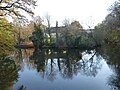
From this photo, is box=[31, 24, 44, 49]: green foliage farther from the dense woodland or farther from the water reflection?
the water reflection

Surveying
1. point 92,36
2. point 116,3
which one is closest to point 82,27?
point 92,36

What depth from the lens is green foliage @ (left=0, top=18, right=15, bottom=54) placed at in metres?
22.0

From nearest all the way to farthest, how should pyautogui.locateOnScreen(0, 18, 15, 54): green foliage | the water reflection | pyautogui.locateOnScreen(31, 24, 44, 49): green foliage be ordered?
the water reflection
pyautogui.locateOnScreen(0, 18, 15, 54): green foliage
pyautogui.locateOnScreen(31, 24, 44, 49): green foliage

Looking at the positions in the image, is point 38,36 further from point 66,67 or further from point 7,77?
point 7,77

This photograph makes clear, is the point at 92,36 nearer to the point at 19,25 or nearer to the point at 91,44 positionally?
the point at 91,44

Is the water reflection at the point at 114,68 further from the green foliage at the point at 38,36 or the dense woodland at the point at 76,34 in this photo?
the green foliage at the point at 38,36

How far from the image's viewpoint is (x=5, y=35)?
22141mm

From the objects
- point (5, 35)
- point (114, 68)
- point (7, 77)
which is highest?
point (5, 35)

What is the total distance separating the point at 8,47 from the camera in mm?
22344

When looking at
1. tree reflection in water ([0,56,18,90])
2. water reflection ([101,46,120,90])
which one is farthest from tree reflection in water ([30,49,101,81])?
tree reflection in water ([0,56,18,90])

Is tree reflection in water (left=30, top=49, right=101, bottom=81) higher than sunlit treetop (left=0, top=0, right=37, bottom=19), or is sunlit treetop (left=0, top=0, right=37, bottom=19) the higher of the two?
sunlit treetop (left=0, top=0, right=37, bottom=19)

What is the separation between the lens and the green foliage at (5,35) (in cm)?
2195

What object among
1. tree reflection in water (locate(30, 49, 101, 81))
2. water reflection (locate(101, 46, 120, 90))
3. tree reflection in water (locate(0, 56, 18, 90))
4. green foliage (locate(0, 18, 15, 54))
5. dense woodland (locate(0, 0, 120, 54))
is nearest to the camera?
tree reflection in water (locate(0, 56, 18, 90))

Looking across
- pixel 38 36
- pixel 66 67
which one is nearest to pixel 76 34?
pixel 38 36
